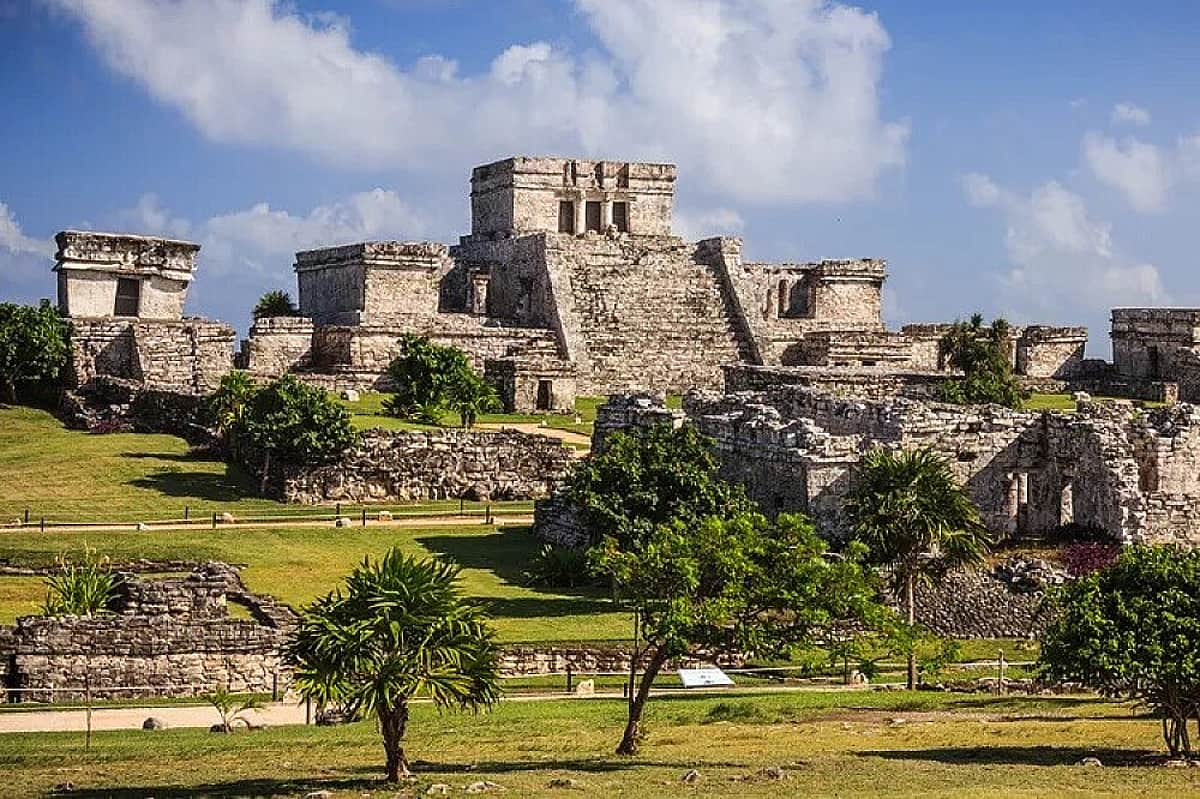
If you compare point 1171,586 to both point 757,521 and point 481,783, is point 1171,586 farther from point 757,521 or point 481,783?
point 481,783

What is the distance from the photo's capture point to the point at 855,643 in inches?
1158

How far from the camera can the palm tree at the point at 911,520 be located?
38.8 m

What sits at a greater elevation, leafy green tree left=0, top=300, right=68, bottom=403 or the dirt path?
leafy green tree left=0, top=300, right=68, bottom=403

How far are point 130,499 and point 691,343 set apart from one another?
90.3ft

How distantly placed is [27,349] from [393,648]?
37192 millimetres

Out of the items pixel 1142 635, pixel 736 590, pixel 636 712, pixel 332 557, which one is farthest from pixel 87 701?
pixel 1142 635

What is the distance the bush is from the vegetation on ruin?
646 inches

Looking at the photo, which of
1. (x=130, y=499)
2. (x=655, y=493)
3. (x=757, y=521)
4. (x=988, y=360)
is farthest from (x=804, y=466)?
(x=988, y=360)

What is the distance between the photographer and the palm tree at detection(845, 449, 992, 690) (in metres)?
38.8

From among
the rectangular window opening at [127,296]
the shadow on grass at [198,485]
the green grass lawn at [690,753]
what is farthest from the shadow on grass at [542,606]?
the rectangular window opening at [127,296]

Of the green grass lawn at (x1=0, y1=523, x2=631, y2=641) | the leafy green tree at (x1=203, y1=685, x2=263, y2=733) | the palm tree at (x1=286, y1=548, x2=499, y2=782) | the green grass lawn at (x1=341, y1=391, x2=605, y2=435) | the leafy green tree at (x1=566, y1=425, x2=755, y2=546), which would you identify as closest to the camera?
the palm tree at (x1=286, y1=548, x2=499, y2=782)

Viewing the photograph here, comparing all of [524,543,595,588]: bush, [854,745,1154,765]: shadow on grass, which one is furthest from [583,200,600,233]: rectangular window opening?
[854,745,1154,765]: shadow on grass

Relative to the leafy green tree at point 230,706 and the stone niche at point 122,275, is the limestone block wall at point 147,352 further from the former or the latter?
the leafy green tree at point 230,706

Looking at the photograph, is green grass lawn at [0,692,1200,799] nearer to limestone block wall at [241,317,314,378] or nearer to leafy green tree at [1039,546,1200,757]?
leafy green tree at [1039,546,1200,757]
